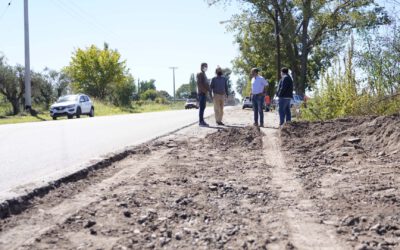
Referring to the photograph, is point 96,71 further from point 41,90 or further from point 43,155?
point 43,155

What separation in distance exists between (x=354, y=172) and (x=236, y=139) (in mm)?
3683

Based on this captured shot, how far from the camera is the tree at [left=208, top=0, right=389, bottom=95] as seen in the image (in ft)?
102

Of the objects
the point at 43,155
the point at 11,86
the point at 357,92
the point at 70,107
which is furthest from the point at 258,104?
the point at 11,86

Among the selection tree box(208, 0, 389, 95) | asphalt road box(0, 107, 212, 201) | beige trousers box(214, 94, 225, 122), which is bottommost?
asphalt road box(0, 107, 212, 201)

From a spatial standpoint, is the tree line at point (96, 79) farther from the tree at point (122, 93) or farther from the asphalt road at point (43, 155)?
the asphalt road at point (43, 155)

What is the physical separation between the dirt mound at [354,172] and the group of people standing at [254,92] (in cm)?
233

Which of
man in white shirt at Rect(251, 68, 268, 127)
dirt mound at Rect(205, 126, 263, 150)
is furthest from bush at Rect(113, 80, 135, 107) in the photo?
dirt mound at Rect(205, 126, 263, 150)

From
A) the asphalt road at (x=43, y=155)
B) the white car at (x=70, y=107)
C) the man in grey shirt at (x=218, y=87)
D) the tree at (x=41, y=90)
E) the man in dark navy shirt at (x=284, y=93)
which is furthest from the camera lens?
the tree at (x=41, y=90)

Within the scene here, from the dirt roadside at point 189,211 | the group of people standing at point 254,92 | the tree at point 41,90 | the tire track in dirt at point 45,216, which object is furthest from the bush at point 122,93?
the tire track in dirt at point 45,216

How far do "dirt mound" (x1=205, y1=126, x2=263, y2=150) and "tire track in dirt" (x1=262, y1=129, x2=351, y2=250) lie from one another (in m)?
2.41

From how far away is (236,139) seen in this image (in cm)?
876

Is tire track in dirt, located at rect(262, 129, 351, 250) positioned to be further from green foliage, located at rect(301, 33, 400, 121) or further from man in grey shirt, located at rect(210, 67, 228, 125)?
man in grey shirt, located at rect(210, 67, 228, 125)

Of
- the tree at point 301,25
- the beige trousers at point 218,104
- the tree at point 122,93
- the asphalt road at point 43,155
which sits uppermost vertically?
the tree at point 301,25

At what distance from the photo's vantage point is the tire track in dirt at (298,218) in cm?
298
